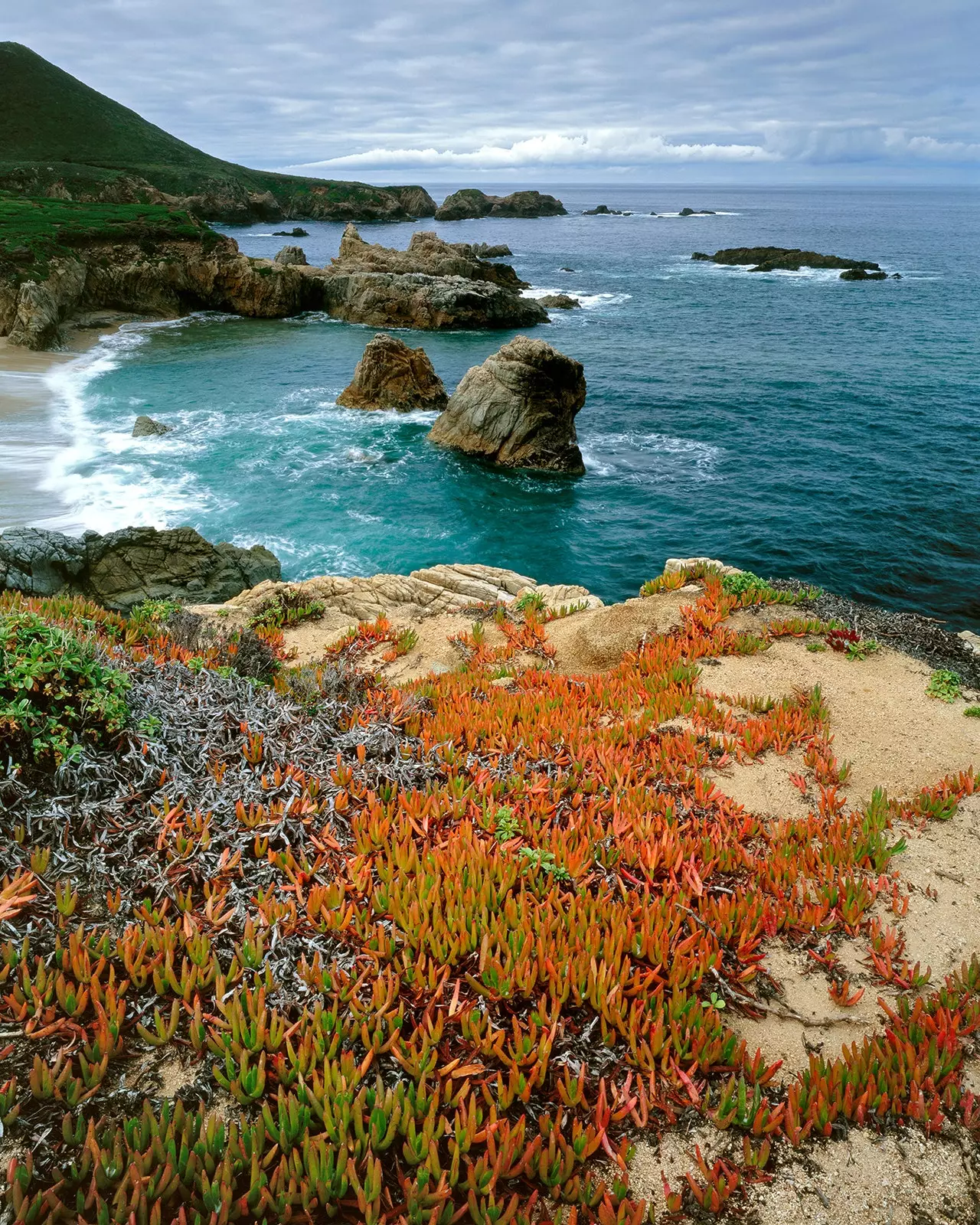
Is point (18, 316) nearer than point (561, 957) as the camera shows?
No

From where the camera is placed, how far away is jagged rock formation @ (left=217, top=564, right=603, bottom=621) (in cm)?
1410

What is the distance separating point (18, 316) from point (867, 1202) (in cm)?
5853

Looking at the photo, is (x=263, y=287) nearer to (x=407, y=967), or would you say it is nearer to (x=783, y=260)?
(x=407, y=967)

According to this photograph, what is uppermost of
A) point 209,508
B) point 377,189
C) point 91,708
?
point 377,189

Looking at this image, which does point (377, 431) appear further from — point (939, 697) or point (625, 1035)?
point (625, 1035)

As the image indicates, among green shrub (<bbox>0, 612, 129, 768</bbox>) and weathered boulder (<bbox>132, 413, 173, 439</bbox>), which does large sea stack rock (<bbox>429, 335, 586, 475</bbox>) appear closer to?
weathered boulder (<bbox>132, 413, 173, 439</bbox>)

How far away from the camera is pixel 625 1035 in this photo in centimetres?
402

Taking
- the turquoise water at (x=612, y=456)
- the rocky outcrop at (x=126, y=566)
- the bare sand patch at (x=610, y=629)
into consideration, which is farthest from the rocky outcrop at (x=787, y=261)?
the rocky outcrop at (x=126, y=566)

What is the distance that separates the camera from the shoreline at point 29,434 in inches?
901

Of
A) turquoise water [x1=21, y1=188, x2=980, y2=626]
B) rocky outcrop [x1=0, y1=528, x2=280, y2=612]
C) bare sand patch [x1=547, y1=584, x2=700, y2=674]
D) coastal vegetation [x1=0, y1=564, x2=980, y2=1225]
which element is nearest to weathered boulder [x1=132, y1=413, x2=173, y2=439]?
turquoise water [x1=21, y1=188, x2=980, y2=626]

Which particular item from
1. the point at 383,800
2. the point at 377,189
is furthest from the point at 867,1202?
the point at 377,189

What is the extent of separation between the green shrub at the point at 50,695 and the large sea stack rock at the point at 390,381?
3548 cm

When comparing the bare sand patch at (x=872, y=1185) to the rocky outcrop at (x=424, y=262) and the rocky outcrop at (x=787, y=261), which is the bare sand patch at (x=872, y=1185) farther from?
the rocky outcrop at (x=787, y=261)

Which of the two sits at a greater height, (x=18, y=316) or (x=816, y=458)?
(x=18, y=316)
